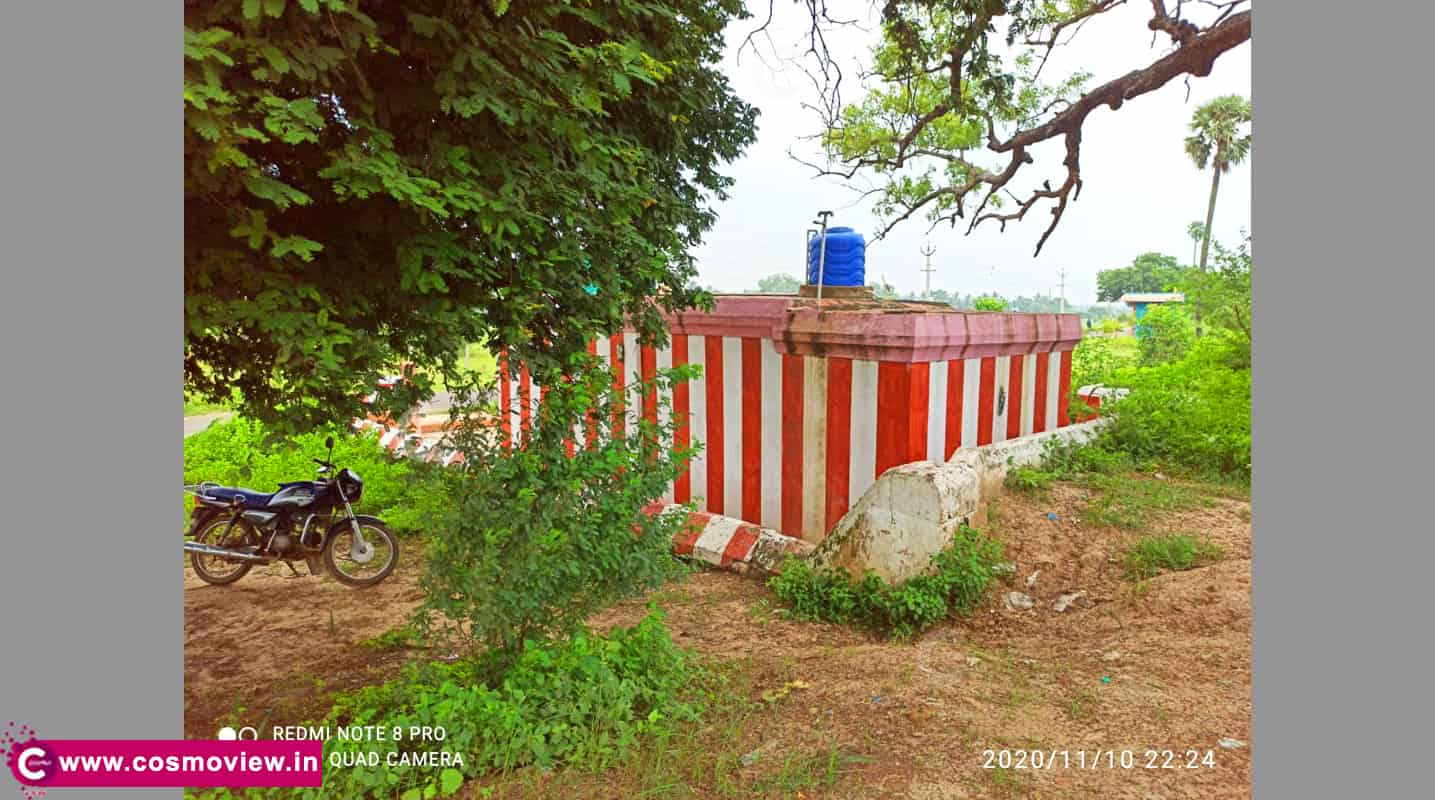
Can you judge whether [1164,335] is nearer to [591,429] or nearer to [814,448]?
[814,448]

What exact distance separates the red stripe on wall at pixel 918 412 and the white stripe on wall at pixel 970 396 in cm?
54

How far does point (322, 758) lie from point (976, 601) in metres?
3.50

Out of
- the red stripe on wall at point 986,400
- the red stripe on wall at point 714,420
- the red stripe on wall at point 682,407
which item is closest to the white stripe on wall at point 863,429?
the red stripe on wall at point 986,400

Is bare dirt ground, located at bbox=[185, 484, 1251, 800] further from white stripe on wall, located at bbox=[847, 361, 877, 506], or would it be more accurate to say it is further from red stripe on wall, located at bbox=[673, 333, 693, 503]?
red stripe on wall, located at bbox=[673, 333, 693, 503]

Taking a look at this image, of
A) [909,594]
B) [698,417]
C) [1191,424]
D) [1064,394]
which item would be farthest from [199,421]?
[1191,424]

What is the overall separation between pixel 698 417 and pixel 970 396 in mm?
2253

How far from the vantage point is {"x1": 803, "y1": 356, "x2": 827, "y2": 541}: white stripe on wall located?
5.54m

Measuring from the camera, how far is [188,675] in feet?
13.6

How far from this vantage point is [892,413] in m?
5.12

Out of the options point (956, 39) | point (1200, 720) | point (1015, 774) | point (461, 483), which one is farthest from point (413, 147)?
point (956, 39)

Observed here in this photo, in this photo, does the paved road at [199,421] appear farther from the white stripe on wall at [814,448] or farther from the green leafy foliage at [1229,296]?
the green leafy foliage at [1229,296]

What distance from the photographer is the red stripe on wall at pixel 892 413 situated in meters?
5.04

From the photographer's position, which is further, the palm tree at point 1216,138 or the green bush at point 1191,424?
the palm tree at point 1216,138
